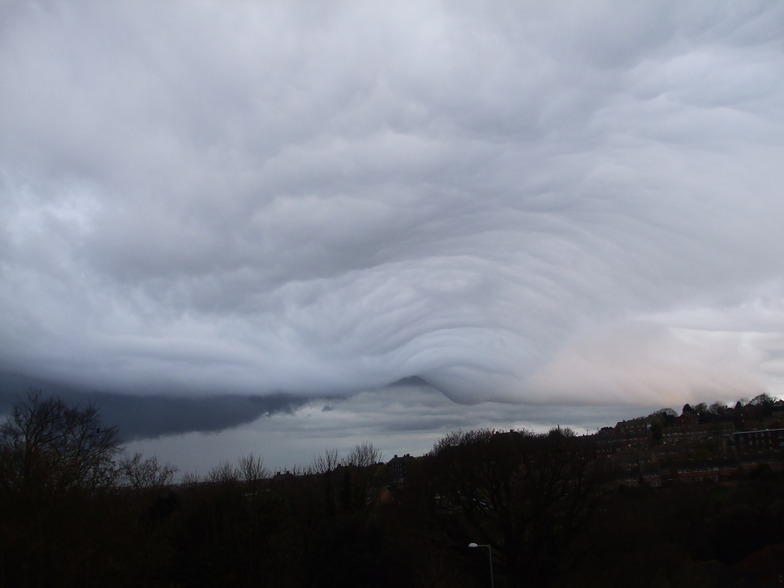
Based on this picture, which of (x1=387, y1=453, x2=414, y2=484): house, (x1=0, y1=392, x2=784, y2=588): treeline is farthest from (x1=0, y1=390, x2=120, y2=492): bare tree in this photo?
(x1=387, y1=453, x2=414, y2=484): house

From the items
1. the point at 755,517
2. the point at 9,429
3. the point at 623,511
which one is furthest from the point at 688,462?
the point at 9,429

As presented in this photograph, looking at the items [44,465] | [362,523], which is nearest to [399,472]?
[362,523]

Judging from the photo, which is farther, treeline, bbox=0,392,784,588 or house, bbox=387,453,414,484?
house, bbox=387,453,414,484

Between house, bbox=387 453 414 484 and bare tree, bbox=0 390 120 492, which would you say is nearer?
bare tree, bbox=0 390 120 492

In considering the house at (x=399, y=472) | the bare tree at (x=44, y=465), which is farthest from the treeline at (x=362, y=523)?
the house at (x=399, y=472)

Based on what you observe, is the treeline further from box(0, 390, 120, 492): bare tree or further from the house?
the house

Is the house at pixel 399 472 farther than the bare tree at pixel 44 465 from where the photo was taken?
Yes

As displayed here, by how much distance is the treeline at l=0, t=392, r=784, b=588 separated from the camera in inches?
1192

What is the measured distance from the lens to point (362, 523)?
167ft

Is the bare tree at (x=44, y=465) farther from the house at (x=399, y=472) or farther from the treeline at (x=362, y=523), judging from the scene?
the house at (x=399, y=472)

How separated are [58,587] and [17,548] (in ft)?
7.32

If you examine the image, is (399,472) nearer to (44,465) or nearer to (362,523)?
(362,523)

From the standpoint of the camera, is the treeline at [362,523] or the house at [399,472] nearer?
the treeline at [362,523]

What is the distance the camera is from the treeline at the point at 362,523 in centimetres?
3028
